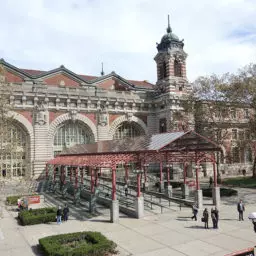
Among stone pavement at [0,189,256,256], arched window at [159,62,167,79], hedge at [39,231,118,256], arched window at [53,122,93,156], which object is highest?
arched window at [159,62,167,79]

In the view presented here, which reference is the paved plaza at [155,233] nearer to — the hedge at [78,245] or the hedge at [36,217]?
the hedge at [36,217]

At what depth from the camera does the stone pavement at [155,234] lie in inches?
594

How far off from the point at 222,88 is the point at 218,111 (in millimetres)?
3532

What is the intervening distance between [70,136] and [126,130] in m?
9.89

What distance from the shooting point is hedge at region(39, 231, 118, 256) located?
13.9 metres

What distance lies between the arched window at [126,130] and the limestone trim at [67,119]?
4.46m

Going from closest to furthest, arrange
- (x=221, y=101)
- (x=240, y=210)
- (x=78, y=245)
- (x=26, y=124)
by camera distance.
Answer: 1. (x=78, y=245)
2. (x=240, y=210)
3. (x=221, y=101)
4. (x=26, y=124)

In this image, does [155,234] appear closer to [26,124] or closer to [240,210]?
[240,210]

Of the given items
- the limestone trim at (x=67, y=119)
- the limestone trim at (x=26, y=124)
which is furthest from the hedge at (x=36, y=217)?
the limestone trim at (x=67, y=119)

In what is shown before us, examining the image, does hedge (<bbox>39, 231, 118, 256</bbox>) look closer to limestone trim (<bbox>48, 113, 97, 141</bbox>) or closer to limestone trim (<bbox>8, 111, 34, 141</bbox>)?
limestone trim (<bbox>8, 111, 34, 141</bbox>)

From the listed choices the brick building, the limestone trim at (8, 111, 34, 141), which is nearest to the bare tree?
the brick building

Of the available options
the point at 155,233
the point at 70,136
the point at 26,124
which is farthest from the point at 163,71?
the point at 155,233

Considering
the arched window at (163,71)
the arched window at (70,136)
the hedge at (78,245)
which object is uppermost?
the arched window at (163,71)

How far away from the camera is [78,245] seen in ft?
50.4
